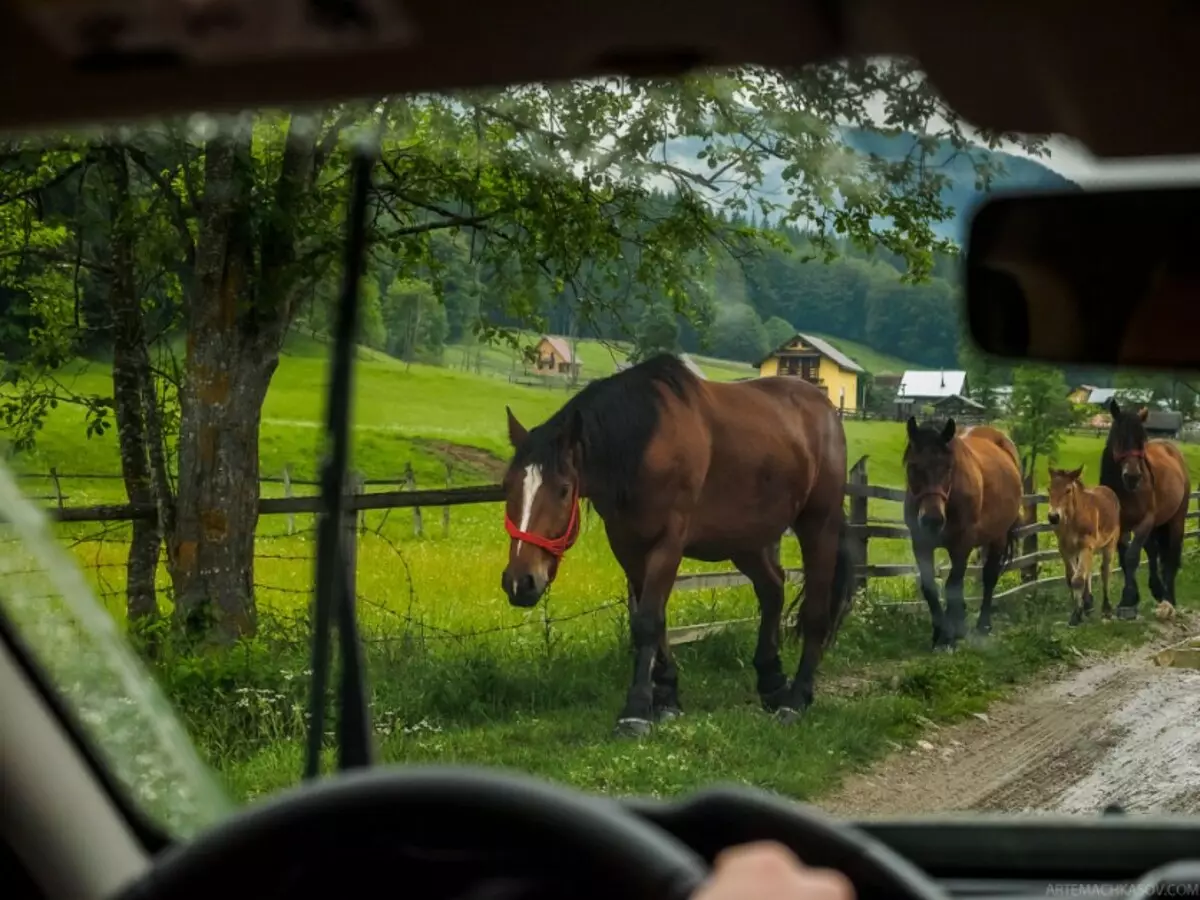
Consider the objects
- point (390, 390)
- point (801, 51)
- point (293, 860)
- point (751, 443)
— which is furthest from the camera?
point (751, 443)

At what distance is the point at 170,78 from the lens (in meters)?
1.57

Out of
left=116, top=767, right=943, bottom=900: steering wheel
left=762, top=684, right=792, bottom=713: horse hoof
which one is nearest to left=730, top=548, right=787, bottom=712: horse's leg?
left=762, top=684, right=792, bottom=713: horse hoof

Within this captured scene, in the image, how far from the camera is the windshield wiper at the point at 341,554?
1828 mm

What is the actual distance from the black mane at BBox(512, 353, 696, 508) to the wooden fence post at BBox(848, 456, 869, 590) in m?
0.56

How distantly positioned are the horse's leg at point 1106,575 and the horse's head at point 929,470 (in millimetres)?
284

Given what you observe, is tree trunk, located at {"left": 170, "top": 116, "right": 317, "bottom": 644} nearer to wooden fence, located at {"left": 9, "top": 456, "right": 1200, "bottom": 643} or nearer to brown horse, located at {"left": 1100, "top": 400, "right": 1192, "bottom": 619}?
wooden fence, located at {"left": 9, "top": 456, "right": 1200, "bottom": 643}

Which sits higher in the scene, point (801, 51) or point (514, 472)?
point (801, 51)

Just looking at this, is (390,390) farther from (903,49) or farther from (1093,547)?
(903,49)

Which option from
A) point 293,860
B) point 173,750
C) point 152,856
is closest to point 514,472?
point 173,750

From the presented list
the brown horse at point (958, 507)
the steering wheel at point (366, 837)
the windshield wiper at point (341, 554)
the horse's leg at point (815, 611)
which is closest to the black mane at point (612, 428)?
the horse's leg at point (815, 611)

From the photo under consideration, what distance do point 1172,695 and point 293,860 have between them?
6.07ft

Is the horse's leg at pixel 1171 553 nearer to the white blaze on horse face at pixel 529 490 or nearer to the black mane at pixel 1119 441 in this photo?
the black mane at pixel 1119 441

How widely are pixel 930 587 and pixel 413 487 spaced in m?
1.07

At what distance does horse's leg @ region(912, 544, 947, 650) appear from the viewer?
2914 mm
